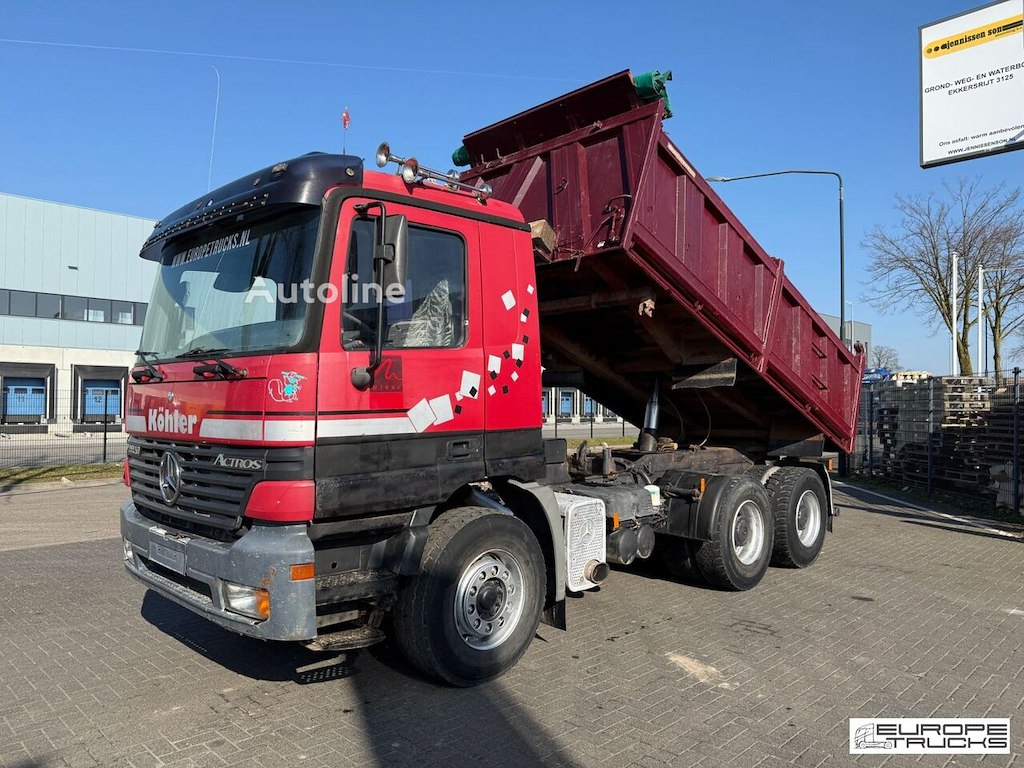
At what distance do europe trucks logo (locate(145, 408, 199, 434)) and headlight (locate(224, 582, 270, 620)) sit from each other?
958mm

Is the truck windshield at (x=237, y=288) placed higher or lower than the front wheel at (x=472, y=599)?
higher

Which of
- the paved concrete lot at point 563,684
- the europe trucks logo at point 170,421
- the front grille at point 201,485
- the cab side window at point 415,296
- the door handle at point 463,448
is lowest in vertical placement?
the paved concrete lot at point 563,684

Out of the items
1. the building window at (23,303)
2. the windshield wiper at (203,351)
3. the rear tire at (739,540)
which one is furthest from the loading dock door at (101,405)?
the rear tire at (739,540)

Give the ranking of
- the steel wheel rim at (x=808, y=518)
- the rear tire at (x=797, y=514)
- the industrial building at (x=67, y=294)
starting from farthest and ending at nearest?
the industrial building at (x=67, y=294) → the steel wheel rim at (x=808, y=518) → the rear tire at (x=797, y=514)

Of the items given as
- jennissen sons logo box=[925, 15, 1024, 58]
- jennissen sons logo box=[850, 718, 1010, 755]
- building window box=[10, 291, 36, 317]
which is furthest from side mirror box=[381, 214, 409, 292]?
Answer: building window box=[10, 291, 36, 317]

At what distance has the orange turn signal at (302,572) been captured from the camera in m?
3.77

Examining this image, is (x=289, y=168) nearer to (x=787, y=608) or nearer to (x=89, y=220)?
(x=787, y=608)

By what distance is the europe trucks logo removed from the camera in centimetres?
428

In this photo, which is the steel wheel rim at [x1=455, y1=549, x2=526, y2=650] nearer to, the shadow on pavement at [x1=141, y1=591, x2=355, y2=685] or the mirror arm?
the shadow on pavement at [x1=141, y1=591, x2=355, y2=685]

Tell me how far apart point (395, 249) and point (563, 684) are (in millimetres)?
2867

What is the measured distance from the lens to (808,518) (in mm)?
8125

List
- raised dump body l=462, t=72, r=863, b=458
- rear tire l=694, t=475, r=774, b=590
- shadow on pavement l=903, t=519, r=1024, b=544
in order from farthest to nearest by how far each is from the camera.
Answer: shadow on pavement l=903, t=519, r=1024, b=544, rear tire l=694, t=475, r=774, b=590, raised dump body l=462, t=72, r=863, b=458

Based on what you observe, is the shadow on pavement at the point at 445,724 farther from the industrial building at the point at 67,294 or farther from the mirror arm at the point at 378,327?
the industrial building at the point at 67,294

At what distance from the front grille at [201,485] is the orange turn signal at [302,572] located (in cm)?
44
